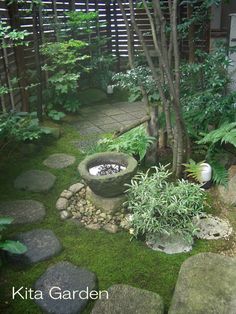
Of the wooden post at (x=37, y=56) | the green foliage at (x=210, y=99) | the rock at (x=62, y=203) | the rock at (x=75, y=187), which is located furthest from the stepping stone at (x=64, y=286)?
the wooden post at (x=37, y=56)

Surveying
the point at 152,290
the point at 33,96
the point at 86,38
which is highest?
the point at 86,38

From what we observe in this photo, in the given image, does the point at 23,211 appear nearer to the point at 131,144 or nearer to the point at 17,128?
the point at 17,128

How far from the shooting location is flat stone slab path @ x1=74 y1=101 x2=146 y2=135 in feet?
21.3

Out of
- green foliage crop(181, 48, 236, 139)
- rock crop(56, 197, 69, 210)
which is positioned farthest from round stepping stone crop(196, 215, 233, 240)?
rock crop(56, 197, 69, 210)

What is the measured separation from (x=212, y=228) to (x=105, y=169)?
4.54ft

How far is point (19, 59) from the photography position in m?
5.76

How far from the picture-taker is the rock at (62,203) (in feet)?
12.6

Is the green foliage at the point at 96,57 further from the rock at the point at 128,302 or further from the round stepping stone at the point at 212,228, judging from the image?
the rock at the point at 128,302

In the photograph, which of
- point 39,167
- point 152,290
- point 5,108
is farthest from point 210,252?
point 5,108

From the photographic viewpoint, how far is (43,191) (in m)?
4.18

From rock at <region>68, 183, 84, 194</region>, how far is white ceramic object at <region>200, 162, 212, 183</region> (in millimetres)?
1519

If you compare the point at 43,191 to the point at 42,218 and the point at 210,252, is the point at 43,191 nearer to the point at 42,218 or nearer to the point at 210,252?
the point at 42,218

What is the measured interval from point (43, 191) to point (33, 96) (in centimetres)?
318

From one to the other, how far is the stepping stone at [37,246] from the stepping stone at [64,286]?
0.20 m
